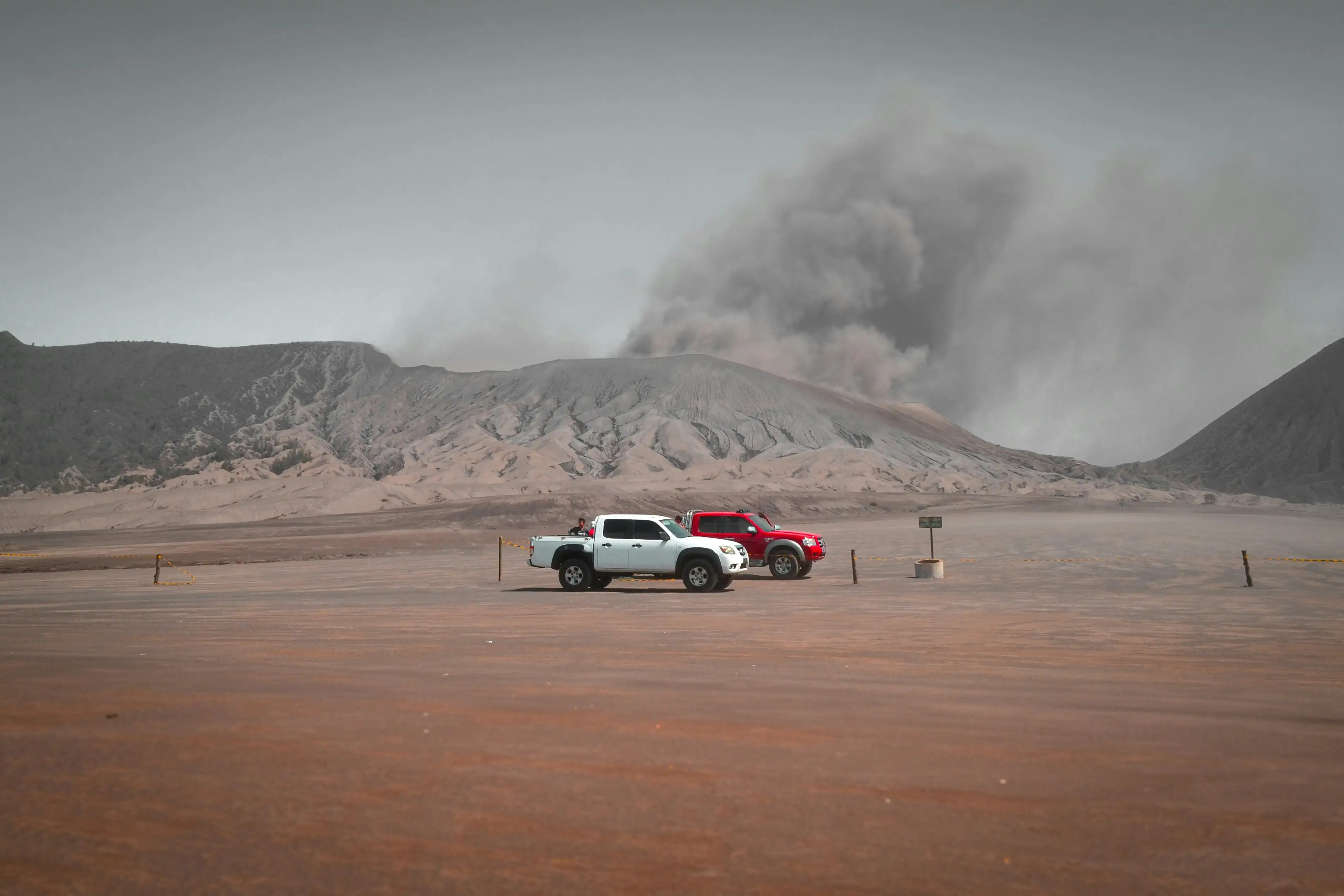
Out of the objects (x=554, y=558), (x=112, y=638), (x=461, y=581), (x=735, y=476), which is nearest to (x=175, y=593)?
(x=461, y=581)

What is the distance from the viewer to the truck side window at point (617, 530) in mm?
23172

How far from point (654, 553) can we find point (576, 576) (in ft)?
6.27

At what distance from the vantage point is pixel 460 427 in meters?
152

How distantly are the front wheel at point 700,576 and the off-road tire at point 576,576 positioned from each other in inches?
86.5

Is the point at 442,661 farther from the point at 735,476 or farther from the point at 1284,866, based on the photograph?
the point at 735,476

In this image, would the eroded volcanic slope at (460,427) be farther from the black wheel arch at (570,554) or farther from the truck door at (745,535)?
the black wheel arch at (570,554)

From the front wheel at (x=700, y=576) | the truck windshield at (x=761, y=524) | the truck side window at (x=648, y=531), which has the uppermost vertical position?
the truck windshield at (x=761, y=524)

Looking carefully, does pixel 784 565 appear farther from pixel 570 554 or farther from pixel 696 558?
pixel 570 554

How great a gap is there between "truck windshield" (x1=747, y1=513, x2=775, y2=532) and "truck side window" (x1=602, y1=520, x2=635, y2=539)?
4.59m

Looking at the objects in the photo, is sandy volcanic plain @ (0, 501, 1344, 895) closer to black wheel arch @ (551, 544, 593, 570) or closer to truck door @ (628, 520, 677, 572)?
truck door @ (628, 520, 677, 572)

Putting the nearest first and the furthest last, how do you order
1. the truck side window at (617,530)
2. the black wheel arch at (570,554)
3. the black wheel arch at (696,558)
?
1. the black wheel arch at (696,558)
2. the black wheel arch at (570,554)
3. the truck side window at (617,530)

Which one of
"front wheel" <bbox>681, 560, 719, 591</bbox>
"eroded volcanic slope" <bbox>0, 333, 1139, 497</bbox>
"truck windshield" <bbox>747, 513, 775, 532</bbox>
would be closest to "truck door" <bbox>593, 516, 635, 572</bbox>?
"front wheel" <bbox>681, 560, 719, 591</bbox>

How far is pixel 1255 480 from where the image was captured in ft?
629

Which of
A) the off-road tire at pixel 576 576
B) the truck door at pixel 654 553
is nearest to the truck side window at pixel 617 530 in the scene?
the truck door at pixel 654 553
